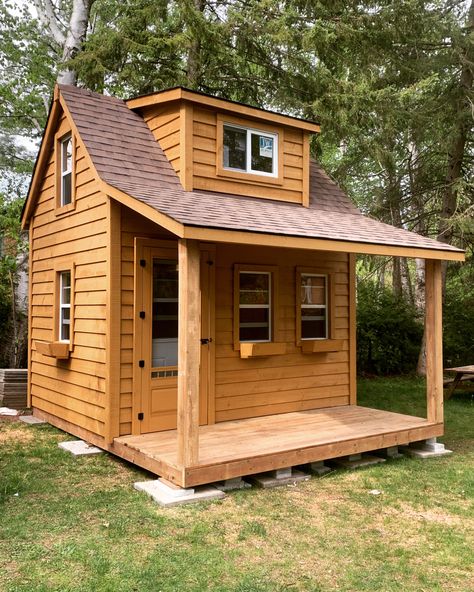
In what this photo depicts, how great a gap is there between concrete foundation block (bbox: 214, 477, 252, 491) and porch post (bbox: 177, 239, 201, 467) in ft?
1.79

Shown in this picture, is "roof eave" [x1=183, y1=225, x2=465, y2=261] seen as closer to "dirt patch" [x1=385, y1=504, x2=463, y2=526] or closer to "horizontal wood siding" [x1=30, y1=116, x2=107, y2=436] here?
"horizontal wood siding" [x1=30, y1=116, x2=107, y2=436]

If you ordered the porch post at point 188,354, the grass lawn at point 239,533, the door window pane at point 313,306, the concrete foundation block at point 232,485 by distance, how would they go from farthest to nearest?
the door window pane at point 313,306 → the concrete foundation block at point 232,485 → the porch post at point 188,354 → the grass lawn at point 239,533

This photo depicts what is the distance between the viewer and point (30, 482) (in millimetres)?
5426

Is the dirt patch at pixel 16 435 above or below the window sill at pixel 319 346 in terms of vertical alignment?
below

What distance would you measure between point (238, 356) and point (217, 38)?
676cm

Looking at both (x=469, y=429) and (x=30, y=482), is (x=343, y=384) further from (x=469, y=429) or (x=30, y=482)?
(x=30, y=482)

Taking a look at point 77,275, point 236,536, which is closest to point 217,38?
point 77,275

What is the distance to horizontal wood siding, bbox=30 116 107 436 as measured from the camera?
6.59 meters

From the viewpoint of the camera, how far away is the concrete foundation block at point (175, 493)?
4.87 meters

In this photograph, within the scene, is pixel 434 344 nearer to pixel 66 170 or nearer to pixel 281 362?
pixel 281 362

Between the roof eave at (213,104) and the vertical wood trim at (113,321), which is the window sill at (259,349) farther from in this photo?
the roof eave at (213,104)

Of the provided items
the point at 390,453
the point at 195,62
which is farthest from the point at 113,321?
the point at 195,62

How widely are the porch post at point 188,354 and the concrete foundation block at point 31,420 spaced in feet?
13.4

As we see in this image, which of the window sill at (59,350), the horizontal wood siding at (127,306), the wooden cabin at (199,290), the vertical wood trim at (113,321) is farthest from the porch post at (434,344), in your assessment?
the window sill at (59,350)
